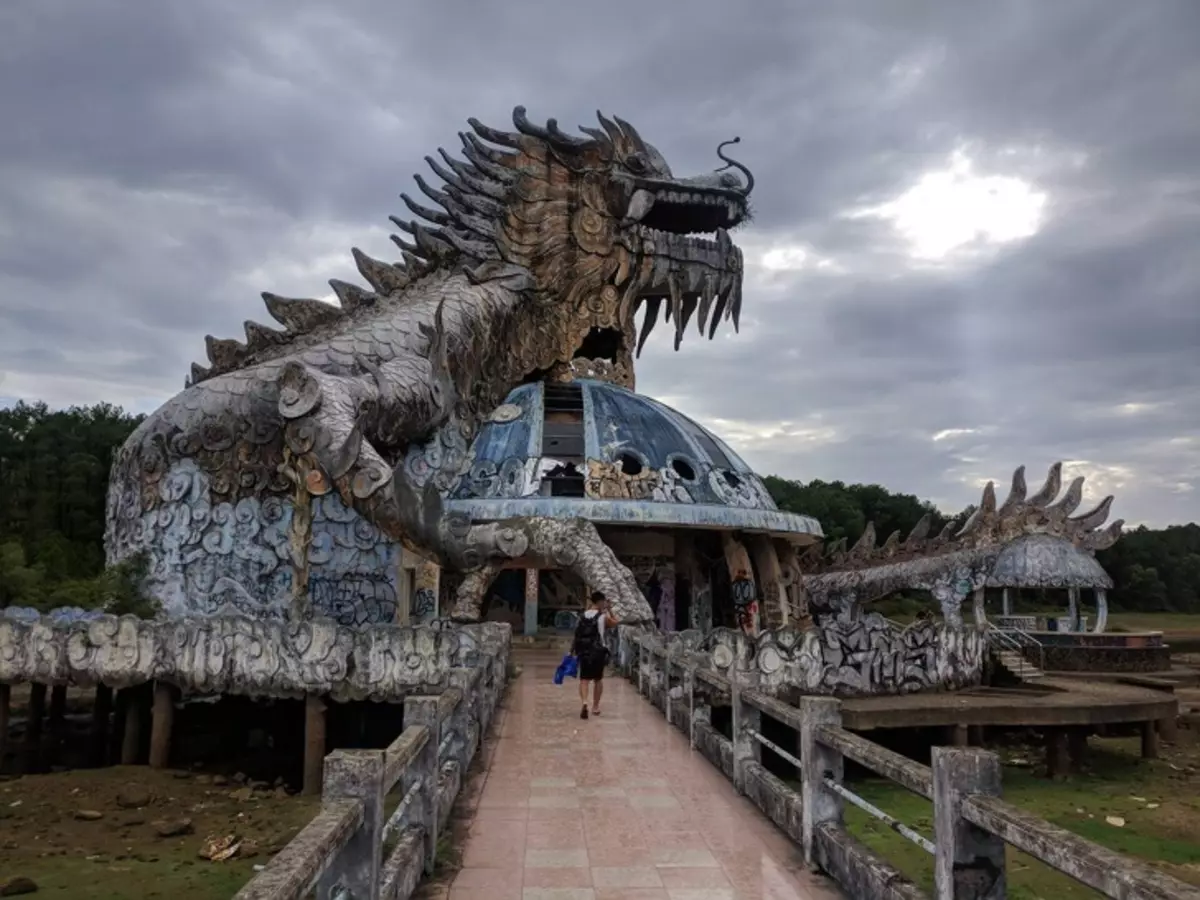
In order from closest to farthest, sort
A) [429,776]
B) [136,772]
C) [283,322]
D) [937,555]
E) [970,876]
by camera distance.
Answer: [970,876], [429,776], [136,772], [283,322], [937,555]

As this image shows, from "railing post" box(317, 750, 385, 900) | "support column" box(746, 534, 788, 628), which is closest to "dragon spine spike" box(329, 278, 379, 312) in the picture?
"support column" box(746, 534, 788, 628)

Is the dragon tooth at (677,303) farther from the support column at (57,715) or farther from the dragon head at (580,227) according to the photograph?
the support column at (57,715)

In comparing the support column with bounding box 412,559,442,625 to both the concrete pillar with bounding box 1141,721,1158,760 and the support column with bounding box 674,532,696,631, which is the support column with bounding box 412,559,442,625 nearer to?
the support column with bounding box 674,532,696,631

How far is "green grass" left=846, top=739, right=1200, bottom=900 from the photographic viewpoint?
1098cm

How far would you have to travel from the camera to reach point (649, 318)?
25766 mm

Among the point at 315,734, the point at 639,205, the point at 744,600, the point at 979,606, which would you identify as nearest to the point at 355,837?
the point at 315,734

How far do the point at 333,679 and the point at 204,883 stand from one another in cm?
429

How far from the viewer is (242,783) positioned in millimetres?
15727

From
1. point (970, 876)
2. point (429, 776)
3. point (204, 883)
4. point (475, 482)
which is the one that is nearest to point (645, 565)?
point (475, 482)

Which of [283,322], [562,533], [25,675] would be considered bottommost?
[25,675]

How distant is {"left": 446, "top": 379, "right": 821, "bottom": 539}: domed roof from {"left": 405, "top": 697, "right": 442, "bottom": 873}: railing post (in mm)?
14172

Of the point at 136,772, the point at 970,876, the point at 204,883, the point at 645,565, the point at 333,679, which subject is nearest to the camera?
the point at 970,876

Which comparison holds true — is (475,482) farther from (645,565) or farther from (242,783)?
(242,783)

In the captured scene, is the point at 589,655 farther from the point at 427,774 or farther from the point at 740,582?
the point at 740,582
